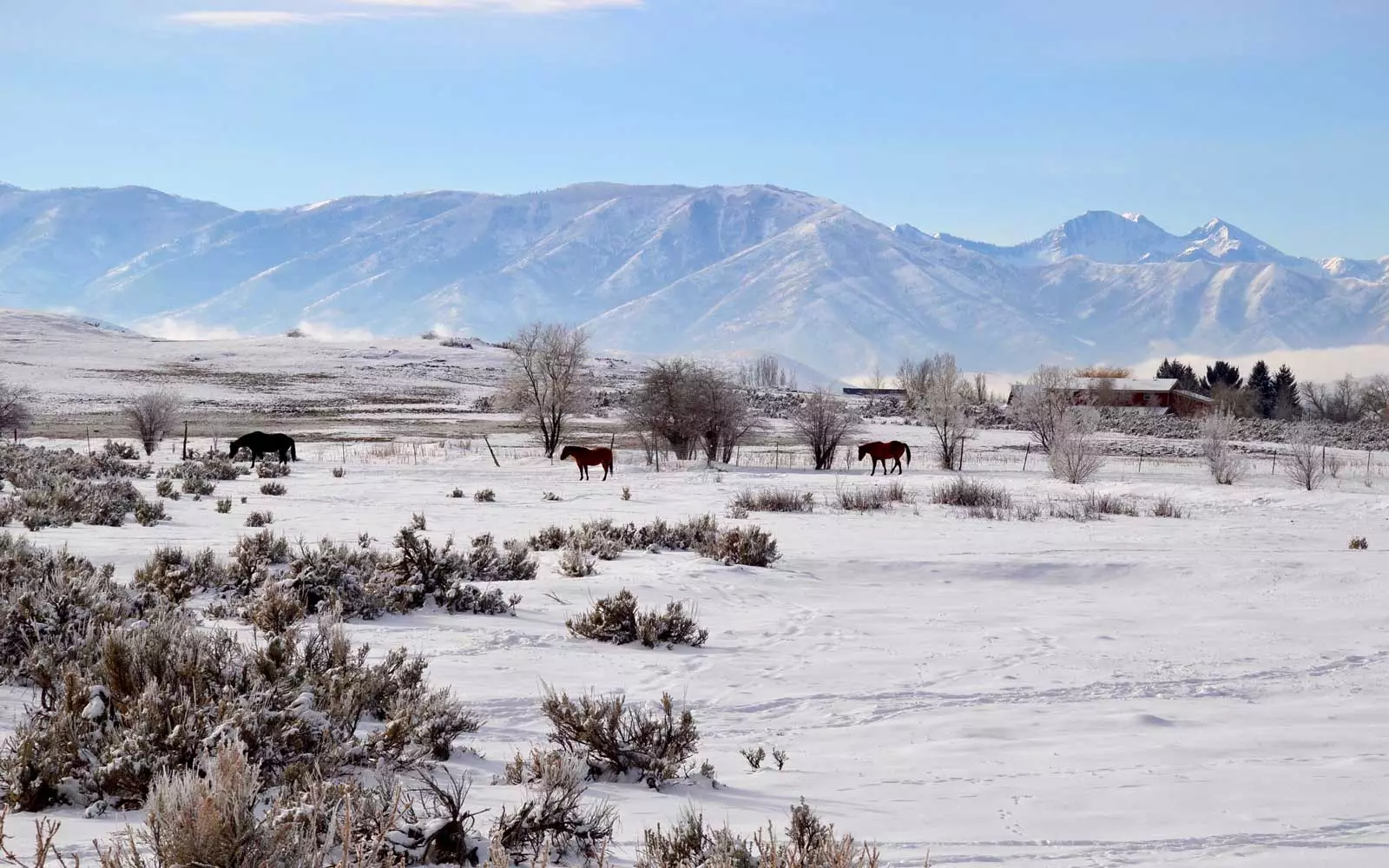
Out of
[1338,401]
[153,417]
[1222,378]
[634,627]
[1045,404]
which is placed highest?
[1222,378]

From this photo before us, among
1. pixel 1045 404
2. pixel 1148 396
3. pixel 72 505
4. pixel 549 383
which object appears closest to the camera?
pixel 72 505

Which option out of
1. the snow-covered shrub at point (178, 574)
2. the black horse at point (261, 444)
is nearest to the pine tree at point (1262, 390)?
the black horse at point (261, 444)

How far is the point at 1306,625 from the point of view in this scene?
10648mm

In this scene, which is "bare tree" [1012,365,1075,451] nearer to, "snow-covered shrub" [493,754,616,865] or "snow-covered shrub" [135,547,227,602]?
"snow-covered shrub" [135,547,227,602]

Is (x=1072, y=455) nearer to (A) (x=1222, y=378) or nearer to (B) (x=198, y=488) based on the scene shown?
(B) (x=198, y=488)

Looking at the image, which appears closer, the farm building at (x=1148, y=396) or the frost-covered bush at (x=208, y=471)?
the frost-covered bush at (x=208, y=471)

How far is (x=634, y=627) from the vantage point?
9016 millimetres

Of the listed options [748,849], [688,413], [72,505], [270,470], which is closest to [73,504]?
[72,505]

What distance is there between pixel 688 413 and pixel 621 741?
3425 cm

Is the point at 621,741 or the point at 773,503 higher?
the point at 773,503

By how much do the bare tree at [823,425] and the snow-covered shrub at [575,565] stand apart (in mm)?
26044

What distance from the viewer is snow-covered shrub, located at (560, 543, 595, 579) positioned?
12250mm

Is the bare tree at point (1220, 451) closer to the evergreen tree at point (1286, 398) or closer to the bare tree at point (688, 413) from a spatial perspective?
the bare tree at point (688, 413)

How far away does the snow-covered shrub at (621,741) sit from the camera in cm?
519
